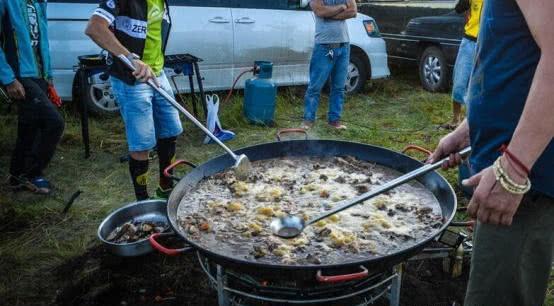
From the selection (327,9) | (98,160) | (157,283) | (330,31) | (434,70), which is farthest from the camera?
(434,70)

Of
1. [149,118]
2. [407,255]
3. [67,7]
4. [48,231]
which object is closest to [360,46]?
[67,7]

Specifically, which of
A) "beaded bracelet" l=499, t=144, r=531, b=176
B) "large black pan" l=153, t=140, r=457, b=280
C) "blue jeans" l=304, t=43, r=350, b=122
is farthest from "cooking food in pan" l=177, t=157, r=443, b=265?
"blue jeans" l=304, t=43, r=350, b=122

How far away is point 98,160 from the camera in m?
5.48

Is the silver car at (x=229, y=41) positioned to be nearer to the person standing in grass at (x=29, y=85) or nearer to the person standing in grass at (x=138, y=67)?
the person standing in grass at (x=29, y=85)

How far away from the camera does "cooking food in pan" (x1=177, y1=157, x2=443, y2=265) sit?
7.50 ft

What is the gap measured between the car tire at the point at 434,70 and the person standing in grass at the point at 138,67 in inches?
→ 225

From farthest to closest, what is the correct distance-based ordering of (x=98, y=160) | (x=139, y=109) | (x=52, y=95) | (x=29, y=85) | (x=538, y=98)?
(x=98, y=160) → (x=52, y=95) → (x=29, y=85) → (x=139, y=109) → (x=538, y=98)

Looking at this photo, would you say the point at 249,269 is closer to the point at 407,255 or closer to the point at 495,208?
the point at 407,255

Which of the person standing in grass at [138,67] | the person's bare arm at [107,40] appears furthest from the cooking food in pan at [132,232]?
the person's bare arm at [107,40]

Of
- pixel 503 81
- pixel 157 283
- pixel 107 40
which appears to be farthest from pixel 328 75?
pixel 503 81

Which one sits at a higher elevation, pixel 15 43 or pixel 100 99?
pixel 15 43

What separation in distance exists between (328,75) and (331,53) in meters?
0.33

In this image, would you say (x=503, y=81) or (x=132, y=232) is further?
(x=132, y=232)

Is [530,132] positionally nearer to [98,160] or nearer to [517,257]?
[517,257]
